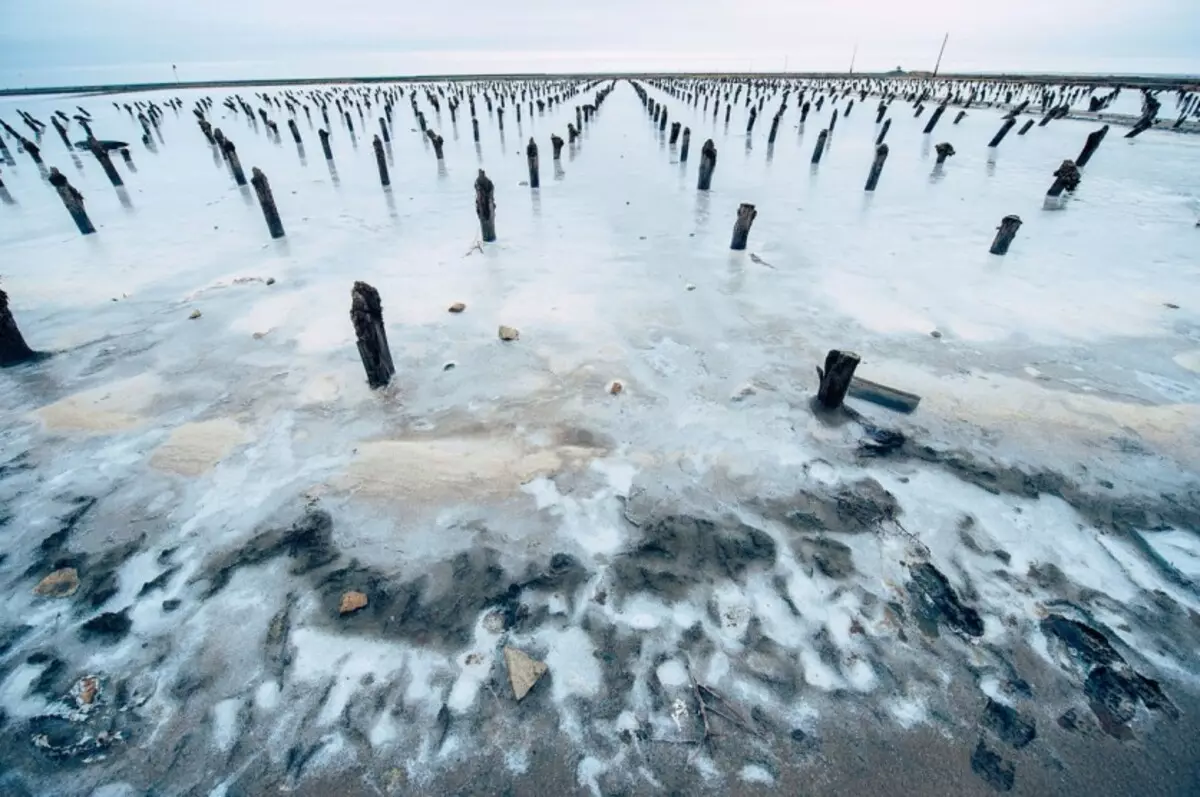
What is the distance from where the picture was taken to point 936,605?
12.2ft

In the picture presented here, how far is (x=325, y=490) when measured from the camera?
462cm

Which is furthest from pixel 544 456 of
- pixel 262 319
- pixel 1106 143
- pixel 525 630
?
pixel 1106 143

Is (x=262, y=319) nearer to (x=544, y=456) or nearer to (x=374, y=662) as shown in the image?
(x=544, y=456)

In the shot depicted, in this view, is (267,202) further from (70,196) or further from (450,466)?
(450,466)

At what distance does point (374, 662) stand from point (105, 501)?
329 centimetres

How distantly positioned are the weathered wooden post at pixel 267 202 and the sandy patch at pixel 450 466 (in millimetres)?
8849

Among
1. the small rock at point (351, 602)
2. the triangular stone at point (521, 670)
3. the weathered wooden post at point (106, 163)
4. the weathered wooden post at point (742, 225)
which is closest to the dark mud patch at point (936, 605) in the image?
the triangular stone at point (521, 670)

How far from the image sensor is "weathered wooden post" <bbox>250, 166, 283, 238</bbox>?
10.6 m

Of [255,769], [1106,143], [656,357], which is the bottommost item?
[255,769]

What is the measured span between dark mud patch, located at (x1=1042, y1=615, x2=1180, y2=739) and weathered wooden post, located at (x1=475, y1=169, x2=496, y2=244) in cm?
1042

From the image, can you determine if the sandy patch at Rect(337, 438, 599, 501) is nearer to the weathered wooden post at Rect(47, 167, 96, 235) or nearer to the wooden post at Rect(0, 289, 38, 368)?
the wooden post at Rect(0, 289, 38, 368)

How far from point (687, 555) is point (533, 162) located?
13996 mm

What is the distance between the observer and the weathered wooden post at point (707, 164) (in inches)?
548

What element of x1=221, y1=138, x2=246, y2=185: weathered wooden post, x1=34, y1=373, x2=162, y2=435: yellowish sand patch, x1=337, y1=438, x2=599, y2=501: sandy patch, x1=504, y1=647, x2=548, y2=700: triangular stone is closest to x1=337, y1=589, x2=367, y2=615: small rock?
x1=337, y1=438, x2=599, y2=501: sandy patch
